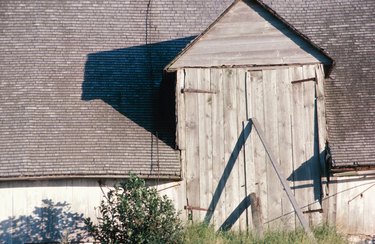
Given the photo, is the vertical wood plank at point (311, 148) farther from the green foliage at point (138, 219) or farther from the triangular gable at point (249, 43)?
the green foliage at point (138, 219)

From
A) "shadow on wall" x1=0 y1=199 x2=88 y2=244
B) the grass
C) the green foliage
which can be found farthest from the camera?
"shadow on wall" x1=0 y1=199 x2=88 y2=244

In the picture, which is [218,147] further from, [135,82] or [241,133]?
[135,82]

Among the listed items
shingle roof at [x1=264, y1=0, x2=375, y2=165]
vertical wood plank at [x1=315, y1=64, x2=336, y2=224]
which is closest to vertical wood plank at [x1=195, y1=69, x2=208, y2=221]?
vertical wood plank at [x1=315, y1=64, x2=336, y2=224]

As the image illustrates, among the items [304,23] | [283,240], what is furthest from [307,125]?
[304,23]

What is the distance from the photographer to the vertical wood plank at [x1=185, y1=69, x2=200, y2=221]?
15.3 m

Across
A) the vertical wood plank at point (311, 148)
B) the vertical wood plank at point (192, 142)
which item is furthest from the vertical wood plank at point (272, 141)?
the vertical wood plank at point (192, 142)

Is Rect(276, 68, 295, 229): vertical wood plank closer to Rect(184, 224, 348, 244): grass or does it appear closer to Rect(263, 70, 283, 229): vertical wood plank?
Rect(263, 70, 283, 229): vertical wood plank

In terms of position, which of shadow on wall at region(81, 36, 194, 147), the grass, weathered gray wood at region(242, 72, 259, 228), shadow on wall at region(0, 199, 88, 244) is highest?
shadow on wall at region(81, 36, 194, 147)

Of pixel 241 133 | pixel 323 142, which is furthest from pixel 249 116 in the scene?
pixel 323 142

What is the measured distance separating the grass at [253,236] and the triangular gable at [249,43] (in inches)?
130

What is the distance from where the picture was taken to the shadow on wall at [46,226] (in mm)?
15031

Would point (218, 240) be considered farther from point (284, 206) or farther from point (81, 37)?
point (81, 37)

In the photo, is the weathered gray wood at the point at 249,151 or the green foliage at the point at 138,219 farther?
the weathered gray wood at the point at 249,151

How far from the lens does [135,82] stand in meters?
17.2
